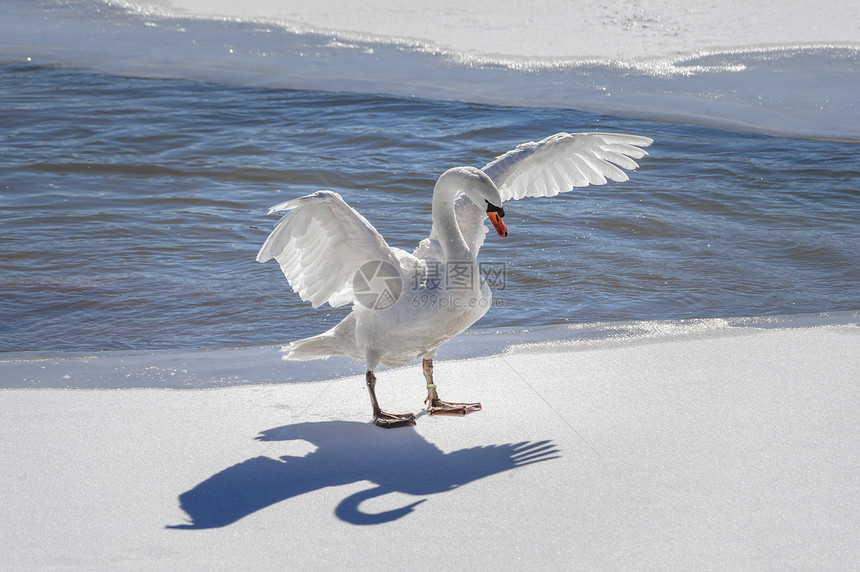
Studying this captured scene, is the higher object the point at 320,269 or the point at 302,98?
the point at 302,98

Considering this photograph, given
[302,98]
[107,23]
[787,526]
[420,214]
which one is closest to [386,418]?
[787,526]

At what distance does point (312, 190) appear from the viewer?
9320mm

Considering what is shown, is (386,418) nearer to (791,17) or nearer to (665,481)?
(665,481)

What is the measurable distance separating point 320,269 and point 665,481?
189cm

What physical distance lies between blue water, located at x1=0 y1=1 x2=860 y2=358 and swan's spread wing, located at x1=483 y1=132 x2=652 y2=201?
3.28 ft

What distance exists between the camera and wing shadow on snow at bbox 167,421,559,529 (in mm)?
3404

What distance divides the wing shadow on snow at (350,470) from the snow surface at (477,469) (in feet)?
0.04

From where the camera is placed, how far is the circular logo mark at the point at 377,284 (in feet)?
14.0

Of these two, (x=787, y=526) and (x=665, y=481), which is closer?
(x=787, y=526)

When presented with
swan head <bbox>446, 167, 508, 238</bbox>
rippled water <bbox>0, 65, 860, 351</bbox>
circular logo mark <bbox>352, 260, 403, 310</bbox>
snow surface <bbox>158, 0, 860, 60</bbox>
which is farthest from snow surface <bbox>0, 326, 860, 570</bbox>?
snow surface <bbox>158, 0, 860, 60</bbox>

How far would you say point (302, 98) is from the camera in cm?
1259

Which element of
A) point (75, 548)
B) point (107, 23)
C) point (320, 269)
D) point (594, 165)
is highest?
point (107, 23)

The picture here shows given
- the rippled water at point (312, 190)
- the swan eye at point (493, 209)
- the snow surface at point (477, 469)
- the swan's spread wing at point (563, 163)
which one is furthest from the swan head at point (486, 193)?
the rippled water at point (312, 190)

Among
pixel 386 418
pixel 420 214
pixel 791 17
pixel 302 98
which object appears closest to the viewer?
pixel 386 418
